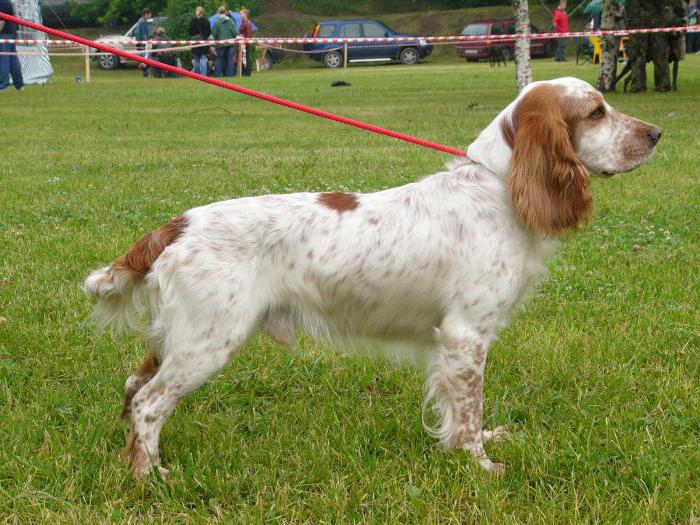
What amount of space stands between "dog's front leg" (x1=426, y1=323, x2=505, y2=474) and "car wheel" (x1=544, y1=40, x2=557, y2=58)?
39.8 m

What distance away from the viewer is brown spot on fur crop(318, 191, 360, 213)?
3240 mm

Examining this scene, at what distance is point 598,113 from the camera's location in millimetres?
3391

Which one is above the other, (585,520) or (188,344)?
(188,344)

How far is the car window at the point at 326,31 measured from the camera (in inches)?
1569

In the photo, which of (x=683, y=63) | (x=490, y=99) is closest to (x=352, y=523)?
(x=490, y=99)

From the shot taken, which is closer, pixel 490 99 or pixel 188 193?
pixel 188 193

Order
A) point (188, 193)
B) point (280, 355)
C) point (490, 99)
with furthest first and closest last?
point (490, 99), point (188, 193), point (280, 355)

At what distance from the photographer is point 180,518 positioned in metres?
2.88

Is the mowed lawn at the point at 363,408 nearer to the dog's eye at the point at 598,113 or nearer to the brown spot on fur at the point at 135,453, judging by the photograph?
the brown spot on fur at the point at 135,453

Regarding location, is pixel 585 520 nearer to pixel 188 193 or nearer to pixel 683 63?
pixel 188 193

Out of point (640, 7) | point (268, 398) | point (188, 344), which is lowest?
point (268, 398)

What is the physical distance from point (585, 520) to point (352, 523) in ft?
2.45

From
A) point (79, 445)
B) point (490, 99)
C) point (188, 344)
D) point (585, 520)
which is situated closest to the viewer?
point (585, 520)

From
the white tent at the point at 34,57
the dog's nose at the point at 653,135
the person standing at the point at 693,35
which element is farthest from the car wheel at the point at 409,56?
the dog's nose at the point at 653,135
